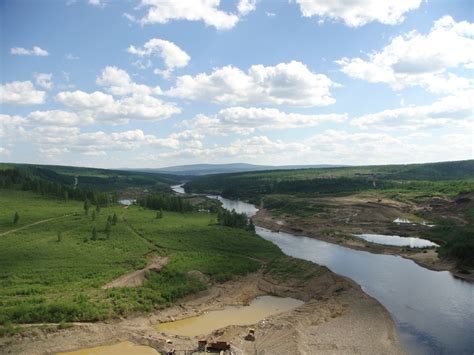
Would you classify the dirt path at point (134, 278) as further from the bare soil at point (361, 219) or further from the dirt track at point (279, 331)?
the bare soil at point (361, 219)

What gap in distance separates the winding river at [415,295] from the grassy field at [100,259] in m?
15.5

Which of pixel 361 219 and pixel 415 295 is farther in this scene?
pixel 361 219

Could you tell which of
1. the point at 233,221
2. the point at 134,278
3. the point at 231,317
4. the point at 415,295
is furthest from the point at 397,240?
the point at 134,278

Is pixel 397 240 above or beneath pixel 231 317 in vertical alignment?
above

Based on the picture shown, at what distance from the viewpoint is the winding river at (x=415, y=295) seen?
4719 cm

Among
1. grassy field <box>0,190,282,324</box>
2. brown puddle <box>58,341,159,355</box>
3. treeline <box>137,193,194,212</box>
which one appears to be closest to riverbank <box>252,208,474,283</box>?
grassy field <box>0,190,282,324</box>

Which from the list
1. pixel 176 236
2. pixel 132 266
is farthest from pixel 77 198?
pixel 132 266

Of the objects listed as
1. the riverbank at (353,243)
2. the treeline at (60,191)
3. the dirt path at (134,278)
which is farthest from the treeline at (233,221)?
the treeline at (60,191)

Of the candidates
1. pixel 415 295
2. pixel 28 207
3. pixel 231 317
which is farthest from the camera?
pixel 28 207

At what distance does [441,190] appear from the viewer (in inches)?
6890

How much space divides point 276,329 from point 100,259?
33.4 m

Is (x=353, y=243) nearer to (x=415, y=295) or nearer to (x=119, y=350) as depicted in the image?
(x=415, y=295)

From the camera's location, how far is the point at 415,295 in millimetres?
62406

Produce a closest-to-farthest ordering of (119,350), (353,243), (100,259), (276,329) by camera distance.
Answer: (119,350) → (276,329) → (100,259) → (353,243)
